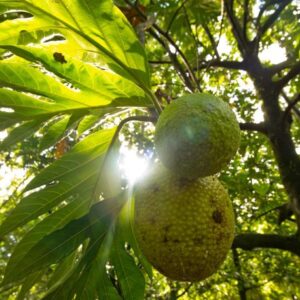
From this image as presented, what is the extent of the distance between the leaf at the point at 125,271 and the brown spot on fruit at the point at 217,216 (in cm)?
51

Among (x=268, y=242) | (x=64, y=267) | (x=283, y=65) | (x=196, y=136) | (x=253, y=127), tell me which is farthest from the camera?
(x=283, y=65)

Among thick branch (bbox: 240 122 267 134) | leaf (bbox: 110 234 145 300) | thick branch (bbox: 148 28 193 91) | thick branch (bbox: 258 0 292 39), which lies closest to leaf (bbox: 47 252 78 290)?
leaf (bbox: 110 234 145 300)

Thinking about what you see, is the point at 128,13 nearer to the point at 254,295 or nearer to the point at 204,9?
the point at 204,9

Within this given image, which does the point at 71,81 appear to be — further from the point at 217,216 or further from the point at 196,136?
the point at 217,216

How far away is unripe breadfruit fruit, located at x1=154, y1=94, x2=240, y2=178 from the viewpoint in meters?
1.09

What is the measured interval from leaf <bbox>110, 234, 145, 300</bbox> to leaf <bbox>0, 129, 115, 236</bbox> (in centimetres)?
21

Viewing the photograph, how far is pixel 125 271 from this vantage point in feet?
5.18

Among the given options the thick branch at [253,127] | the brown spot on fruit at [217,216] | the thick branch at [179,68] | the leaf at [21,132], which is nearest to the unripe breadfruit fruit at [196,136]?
the brown spot on fruit at [217,216]

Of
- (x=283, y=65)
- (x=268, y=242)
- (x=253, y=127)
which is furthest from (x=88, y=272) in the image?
(x=283, y=65)

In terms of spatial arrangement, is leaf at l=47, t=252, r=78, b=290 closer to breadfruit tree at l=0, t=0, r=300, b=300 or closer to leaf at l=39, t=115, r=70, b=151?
breadfruit tree at l=0, t=0, r=300, b=300

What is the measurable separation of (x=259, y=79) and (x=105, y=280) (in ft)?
8.10

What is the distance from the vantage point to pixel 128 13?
73.6 inches

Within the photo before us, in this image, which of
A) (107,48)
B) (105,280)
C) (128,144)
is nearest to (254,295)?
(128,144)

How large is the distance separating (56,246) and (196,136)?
53 centimetres
